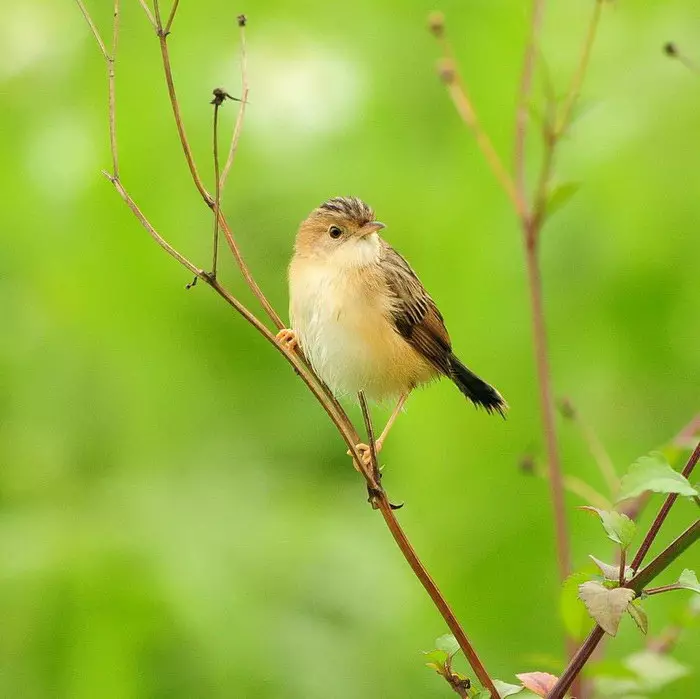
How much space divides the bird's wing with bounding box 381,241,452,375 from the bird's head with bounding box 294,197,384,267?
6cm

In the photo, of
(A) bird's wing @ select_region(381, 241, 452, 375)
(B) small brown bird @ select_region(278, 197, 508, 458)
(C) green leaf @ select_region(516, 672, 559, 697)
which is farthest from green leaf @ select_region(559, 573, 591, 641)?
(A) bird's wing @ select_region(381, 241, 452, 375)

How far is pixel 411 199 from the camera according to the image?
13.2ft

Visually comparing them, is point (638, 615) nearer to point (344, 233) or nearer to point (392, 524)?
point (392, 524)

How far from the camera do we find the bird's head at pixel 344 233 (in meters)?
2.90

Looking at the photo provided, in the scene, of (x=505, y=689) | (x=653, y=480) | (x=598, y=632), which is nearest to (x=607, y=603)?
(x=598, y=632)

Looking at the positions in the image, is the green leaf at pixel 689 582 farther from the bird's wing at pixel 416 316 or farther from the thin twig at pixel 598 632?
the bird's wing at pixel 416 316

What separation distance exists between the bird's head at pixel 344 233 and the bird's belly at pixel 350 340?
0.40ft

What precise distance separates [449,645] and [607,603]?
318mm

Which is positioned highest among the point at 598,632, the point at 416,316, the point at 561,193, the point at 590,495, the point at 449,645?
the point at 416,316

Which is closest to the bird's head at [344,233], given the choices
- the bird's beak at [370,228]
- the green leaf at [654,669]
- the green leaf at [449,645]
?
the bird's beak at [370,228]

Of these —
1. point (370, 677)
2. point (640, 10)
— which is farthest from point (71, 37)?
point (370, 677)

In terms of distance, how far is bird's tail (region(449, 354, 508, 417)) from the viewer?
293cm

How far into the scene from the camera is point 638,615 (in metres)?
1.32

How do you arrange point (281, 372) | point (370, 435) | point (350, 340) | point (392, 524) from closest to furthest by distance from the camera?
point (392, 524)
point (370, 435)
point (350, 340)
point (281, 372)
